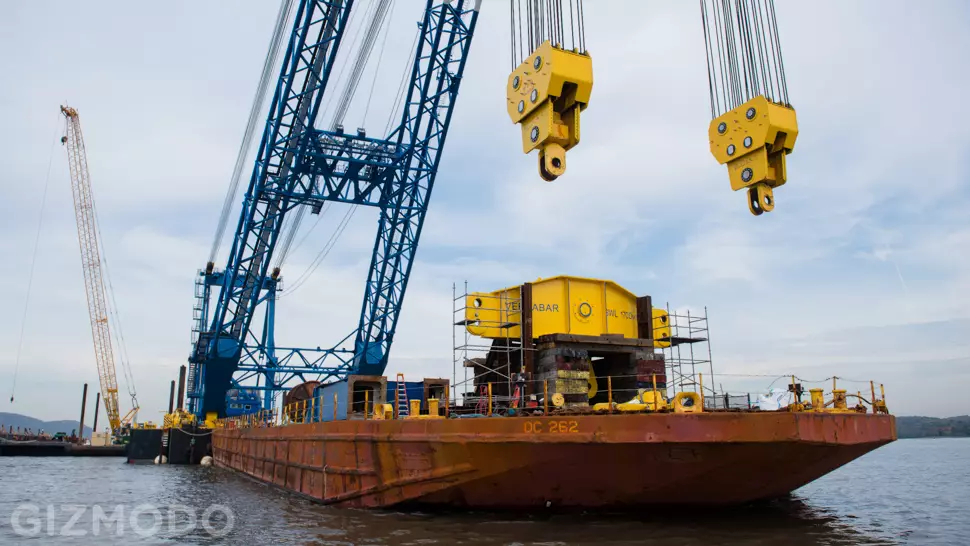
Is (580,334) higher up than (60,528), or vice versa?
(580,334)

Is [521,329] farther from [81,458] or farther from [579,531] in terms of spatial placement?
[81,458]

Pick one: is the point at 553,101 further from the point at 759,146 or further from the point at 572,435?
the point at 572,435

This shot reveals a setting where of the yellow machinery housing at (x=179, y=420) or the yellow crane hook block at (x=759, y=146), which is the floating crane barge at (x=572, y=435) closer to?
the yellow crane hook block at (x=759, y=146)

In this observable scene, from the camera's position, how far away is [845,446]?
1273cm

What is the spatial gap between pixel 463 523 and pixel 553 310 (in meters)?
6.86

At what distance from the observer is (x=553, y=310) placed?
18.5 meters

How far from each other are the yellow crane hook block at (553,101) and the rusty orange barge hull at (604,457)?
5.70 metres

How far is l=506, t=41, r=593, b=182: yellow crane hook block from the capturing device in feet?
48.1

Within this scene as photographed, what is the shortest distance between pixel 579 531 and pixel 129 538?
29.8 ft

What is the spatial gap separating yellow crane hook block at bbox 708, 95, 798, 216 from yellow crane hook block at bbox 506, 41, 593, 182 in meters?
4.97

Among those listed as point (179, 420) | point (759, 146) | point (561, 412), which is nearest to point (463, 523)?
point (561, 412)

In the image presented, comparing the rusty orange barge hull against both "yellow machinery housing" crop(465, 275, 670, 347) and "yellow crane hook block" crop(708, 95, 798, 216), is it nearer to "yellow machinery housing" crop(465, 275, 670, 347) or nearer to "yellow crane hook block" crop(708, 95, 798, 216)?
"yellow machinery housing" crop(465, 275, 670, 347)

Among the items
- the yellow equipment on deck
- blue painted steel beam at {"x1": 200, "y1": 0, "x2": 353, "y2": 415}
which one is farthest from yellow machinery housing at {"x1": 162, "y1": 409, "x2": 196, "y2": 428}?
the yellow equipment on deck

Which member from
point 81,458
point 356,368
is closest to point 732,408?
point 356,368
